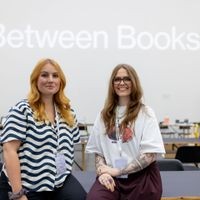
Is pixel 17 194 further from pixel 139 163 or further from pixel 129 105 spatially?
pixel 129 105

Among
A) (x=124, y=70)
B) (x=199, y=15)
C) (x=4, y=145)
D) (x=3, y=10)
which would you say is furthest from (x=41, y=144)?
(x=199, y=15)

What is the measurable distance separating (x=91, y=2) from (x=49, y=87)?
192 inches

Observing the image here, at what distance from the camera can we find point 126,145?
5.78 feet

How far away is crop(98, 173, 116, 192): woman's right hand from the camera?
1696mm

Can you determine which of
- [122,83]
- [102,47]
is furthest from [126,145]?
[102,47]

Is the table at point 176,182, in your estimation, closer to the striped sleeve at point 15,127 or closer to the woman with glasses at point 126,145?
the woman with glasses at point 126,145

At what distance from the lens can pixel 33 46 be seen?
238 inches

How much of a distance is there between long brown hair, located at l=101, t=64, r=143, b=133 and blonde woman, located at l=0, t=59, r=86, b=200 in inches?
9.5

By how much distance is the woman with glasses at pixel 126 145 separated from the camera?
1693 millimetres

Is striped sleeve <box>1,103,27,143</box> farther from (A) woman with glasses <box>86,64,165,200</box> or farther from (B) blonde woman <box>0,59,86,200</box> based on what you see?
(A) woman with glasses <box>86,64,165,200</box>

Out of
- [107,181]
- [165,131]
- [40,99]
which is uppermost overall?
[40,99]

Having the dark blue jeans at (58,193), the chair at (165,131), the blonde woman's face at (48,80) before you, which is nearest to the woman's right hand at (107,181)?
the dark blue jeans at (58,193)

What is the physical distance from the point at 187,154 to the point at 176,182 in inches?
62.1

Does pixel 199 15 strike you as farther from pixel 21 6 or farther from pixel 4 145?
pixel 4 145
